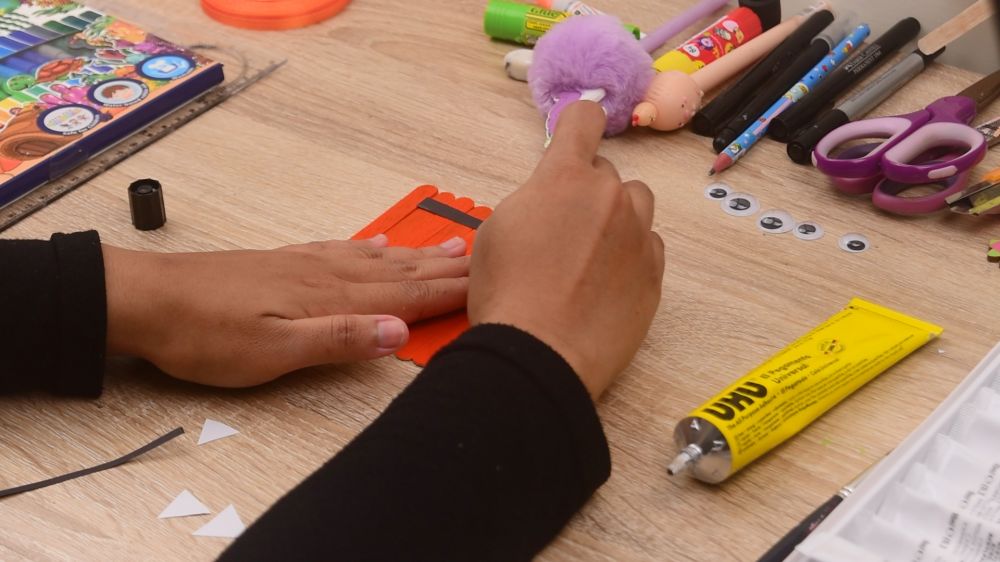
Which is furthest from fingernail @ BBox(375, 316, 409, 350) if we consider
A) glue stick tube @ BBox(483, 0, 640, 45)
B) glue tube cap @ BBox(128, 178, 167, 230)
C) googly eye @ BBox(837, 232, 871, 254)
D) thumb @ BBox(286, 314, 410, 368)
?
glue stick tube @ BBox(483, 0, 640, 45)

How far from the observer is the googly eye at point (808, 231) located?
818 millimetres

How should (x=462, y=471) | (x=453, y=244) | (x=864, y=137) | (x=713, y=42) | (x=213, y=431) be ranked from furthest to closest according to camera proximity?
1. (x=713, y=42)
2. (x=864, y=137)
3. (x=453, y=244)
4. (x=213, y=431)
5. (x=462, y=471)

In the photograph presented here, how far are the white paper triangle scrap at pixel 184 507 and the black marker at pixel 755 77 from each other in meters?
0.53

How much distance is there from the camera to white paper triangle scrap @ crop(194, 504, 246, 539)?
0.58 metres

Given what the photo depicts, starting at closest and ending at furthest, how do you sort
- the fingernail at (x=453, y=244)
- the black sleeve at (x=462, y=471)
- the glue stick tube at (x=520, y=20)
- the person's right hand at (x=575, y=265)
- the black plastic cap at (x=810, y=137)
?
A: the black sleeve at (x=462, y=471), the person's right hand at (x=575, y=265), the fingernail at (x=453, y=244), the black plastic cap at (x=810, y=137), the glue stick tube at (x=520, y=20)

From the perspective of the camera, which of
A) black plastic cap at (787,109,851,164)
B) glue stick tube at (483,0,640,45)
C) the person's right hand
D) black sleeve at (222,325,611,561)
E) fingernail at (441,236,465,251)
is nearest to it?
black sleeve at (222,325,611,561)

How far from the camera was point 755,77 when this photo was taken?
962mm

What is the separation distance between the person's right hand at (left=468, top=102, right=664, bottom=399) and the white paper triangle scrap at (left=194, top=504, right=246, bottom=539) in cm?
17

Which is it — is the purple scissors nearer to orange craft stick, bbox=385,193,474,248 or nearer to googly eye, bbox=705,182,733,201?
googly eye, bbox=705,182,733,201

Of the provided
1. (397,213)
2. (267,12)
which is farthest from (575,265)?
(267,12)

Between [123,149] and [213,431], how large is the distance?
349mm

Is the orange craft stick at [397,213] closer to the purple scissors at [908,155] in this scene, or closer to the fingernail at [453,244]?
the fingernail at [453,244]

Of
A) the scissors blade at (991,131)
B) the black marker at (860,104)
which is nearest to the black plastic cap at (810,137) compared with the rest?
the black marker at (860,104)

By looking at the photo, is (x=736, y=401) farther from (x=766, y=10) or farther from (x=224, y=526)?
(x=766, y=10)
